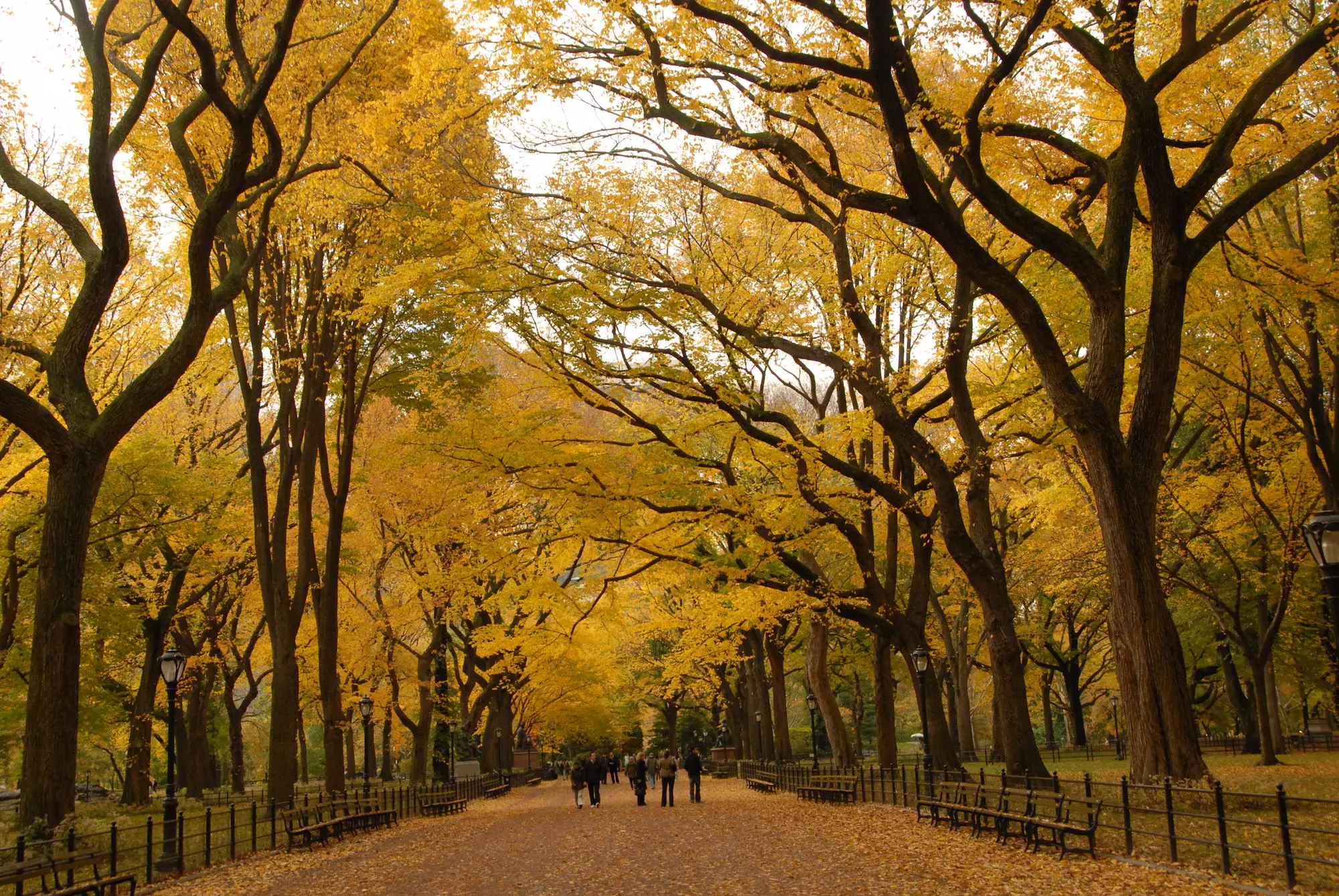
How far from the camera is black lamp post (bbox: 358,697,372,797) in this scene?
26.5 meters

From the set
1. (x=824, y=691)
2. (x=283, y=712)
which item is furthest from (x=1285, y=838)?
(x=824, y=691)

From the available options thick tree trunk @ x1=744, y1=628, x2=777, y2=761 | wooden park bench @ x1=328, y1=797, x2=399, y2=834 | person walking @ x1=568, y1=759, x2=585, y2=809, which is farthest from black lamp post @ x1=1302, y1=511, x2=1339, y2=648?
thick tree trunk @ x1=744, y1=628, x2=777, y2=761

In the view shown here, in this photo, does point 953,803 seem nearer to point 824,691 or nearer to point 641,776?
point 824,691

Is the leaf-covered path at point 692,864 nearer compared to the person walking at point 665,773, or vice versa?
the leaf-covered path at point 692,864

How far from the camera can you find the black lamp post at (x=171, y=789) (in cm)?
1324

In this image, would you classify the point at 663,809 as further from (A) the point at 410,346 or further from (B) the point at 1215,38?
(B) the point at 1215,38

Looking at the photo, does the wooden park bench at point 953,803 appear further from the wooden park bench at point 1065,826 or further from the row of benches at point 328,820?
the row of benches at point 328,820

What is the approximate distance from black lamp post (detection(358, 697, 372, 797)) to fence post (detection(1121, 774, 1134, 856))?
64.4 feet

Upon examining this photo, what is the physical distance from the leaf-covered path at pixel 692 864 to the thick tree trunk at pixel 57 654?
80.7 inches

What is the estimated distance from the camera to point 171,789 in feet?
46.2

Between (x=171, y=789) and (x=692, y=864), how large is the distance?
23.9 feet

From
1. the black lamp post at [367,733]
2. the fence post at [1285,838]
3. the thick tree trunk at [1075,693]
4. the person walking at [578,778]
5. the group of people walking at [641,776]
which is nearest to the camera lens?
the fence post at [1285,838]

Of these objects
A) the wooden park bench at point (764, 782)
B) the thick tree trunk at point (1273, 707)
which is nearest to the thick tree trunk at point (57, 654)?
the wooden park bench at point (764, 782)

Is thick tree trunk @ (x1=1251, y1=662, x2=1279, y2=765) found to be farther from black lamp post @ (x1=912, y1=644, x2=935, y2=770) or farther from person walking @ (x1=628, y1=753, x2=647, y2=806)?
person walking @ (x1=628, y1=753, x2=647, y2=806)
